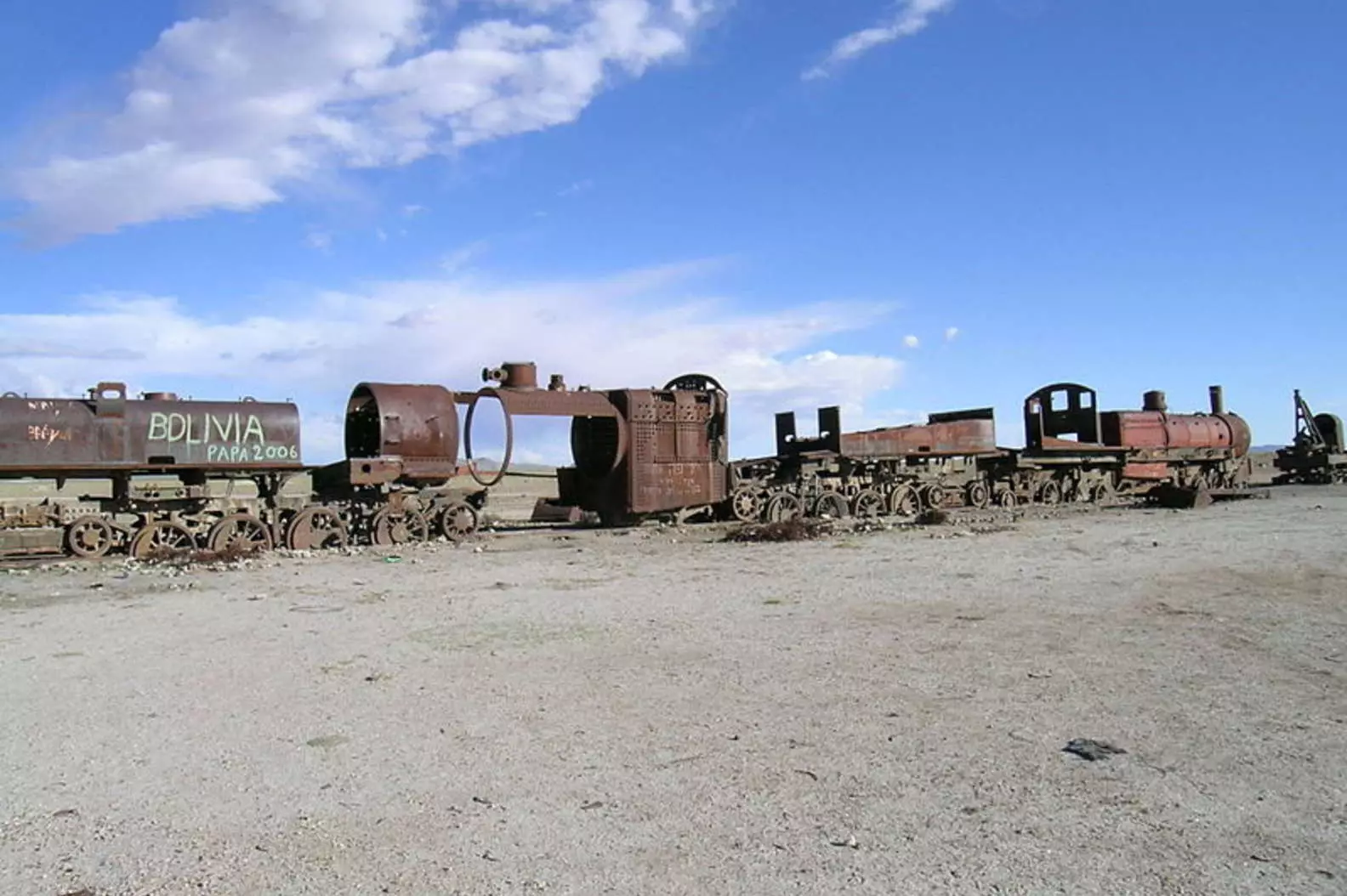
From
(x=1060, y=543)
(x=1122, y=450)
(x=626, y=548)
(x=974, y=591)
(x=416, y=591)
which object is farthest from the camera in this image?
(x=1122, y=450)

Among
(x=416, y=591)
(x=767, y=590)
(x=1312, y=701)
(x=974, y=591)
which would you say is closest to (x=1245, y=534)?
(x=974, y=591)

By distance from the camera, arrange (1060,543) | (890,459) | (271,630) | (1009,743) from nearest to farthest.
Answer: (1009,743) → (271,630) → (1060,543) → (890,459)

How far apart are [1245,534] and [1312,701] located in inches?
448

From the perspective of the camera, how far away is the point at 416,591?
1141cm

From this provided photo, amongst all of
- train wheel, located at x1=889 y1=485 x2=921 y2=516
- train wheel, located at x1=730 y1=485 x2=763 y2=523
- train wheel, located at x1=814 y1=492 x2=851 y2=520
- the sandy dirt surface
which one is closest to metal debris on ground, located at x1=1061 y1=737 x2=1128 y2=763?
the sandy dirt surface

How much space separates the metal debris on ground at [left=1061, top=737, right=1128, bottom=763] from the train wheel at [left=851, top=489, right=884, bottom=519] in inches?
699

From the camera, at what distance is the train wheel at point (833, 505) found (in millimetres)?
22266

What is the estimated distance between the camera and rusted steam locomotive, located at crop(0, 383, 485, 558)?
15141 millimetres

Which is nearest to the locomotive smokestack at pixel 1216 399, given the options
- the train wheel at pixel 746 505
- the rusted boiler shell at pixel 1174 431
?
the rusted boiler shell at pixel 1174 431

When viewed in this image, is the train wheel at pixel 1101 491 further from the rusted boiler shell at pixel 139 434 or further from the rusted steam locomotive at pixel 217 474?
the rusted boiler shell at pixel 139 434

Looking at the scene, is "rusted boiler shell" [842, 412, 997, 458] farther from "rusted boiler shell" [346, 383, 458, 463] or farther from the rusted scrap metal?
"rusted boiler shell" [346, 383, 458, 463]

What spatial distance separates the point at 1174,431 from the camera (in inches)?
1173

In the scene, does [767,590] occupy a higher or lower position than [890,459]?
lower

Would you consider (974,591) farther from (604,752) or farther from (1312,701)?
(604,752)
